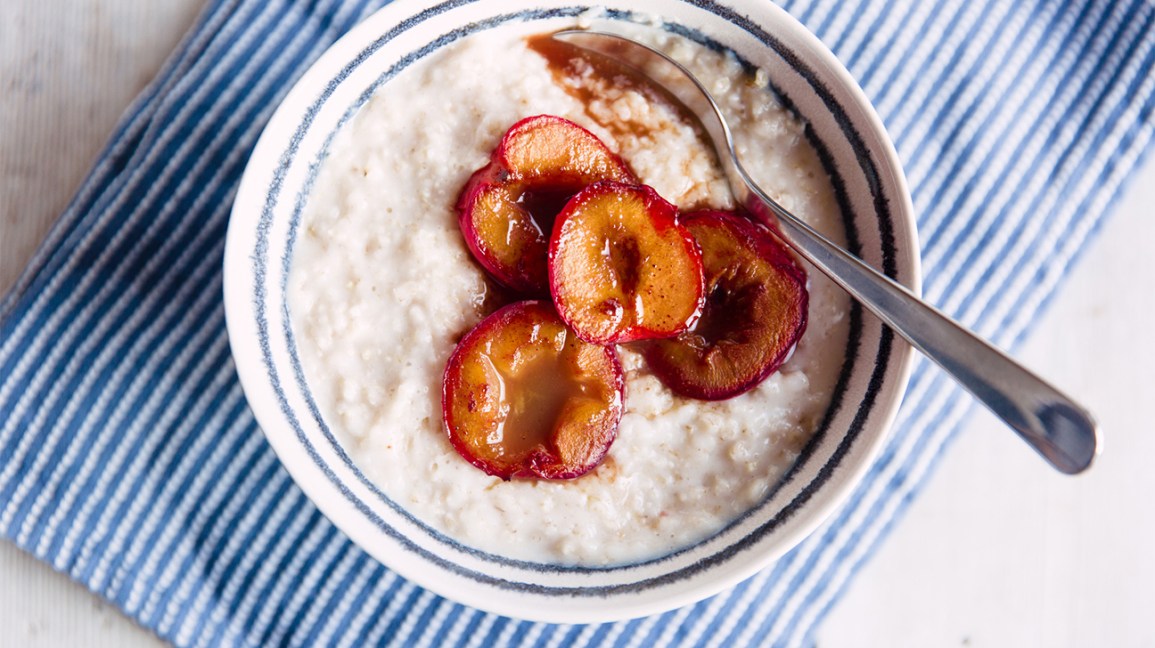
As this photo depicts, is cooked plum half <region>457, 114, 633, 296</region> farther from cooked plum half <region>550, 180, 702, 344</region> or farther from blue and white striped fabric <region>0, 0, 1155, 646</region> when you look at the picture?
blue and white striped fabric <region>0, 0, 1155, 646</region>

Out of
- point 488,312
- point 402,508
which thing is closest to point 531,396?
point 488,312

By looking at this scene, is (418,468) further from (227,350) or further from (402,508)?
(227,350)

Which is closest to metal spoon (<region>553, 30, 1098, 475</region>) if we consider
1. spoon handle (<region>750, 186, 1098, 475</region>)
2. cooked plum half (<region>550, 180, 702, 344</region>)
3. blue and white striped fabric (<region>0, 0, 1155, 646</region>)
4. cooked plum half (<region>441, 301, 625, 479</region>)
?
spoon handle (<region>750, 186, 1098, 475</region>)

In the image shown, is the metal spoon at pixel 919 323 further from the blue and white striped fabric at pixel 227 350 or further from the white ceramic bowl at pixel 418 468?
the blue and white striped fabric at pixel 227 350

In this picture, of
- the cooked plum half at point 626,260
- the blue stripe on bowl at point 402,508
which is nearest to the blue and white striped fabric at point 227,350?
the blue stripe on bowl at point 402,508

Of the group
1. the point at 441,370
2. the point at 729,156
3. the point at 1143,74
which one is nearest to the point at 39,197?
the point at 441,370
